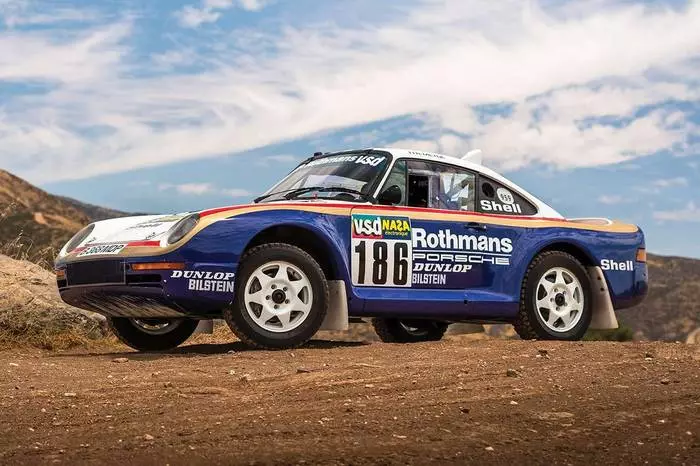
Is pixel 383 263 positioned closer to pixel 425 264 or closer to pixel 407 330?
pixel 425 264

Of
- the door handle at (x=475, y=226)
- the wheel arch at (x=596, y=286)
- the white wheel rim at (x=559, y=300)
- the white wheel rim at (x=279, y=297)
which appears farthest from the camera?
the wheel arch at (x=596, y=286)

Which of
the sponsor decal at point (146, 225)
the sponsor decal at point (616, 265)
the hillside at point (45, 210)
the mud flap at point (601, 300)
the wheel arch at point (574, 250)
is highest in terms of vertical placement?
the hillside at point (45, 210)

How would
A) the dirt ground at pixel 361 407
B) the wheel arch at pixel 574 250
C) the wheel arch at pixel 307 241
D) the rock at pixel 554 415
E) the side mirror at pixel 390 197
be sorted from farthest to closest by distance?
the wheel arch at pixel 574 250 → the side mirror at pixel 390 197 → the wheel arch at pixel 307 241 → the rock at pixel 554 415 → the dirt ground at pixel 361 407

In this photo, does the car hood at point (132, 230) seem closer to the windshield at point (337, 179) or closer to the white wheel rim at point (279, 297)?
the white wheel rim at point (279, 297)

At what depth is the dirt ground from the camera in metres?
4.70

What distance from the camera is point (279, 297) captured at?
8203mm

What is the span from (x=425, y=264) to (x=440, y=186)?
0.90 m

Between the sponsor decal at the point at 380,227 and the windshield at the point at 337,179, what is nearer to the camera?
the sponsor decal at the point at 380,227

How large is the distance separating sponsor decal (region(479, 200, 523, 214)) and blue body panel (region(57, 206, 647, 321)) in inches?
6.0

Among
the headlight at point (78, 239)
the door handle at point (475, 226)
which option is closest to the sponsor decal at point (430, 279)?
the door handle at point (475, 226)

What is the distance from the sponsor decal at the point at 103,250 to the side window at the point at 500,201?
3.36m

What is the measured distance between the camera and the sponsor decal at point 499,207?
970 cm

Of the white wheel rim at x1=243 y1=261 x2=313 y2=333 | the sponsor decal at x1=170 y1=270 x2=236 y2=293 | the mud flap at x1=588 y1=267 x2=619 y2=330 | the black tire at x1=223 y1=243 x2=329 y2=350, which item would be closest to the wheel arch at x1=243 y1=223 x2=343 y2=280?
the black tire at x1=223 y1=243 x2=329 y2=350

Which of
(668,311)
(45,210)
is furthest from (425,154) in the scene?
(668,311)
